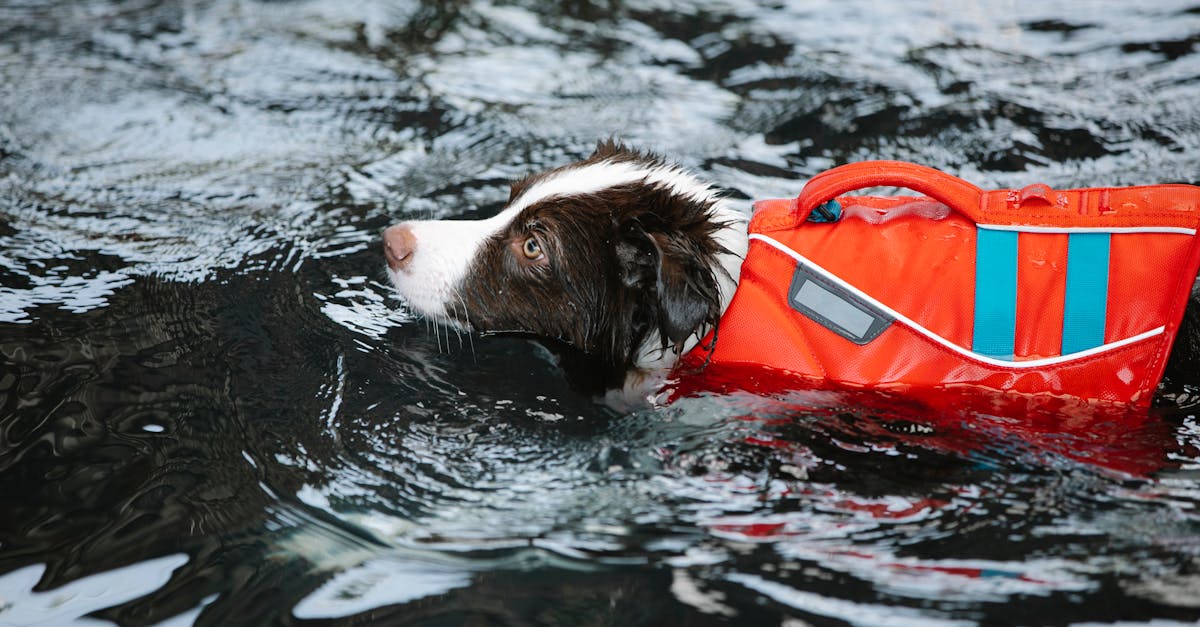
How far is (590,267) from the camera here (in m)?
3.32

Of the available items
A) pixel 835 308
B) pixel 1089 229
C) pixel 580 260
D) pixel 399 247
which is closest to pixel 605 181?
pixel 580 260

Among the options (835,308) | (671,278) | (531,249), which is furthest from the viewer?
(531,249)

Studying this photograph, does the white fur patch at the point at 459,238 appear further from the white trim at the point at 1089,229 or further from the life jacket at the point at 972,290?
the white trim at the point at 1089,229

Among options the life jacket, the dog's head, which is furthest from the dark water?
the dog's head

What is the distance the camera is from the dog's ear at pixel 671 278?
3.08 m

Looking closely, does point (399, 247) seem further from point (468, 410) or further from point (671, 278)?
point (671, 278)

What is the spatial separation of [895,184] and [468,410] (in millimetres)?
1519

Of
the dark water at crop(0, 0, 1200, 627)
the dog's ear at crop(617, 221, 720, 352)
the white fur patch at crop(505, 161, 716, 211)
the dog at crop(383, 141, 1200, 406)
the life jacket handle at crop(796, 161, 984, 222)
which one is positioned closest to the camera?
the dark water at crop(0, 0, 1200, 627)

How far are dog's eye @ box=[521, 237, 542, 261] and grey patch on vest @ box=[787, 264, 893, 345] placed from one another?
81cm

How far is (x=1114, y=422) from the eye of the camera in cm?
316

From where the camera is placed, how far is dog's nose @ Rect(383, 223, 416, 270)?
3.39 m

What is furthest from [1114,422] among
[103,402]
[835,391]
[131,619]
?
[103,402]

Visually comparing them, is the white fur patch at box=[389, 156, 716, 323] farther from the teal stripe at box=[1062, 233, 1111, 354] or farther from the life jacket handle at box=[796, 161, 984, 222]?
the teal stripe at box=[1062, 233, 1111, 354]

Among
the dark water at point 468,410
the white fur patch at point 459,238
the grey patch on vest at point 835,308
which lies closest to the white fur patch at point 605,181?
the white fur patch at point 459,238
